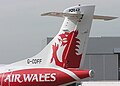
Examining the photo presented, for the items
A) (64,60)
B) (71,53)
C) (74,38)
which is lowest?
(64,60)

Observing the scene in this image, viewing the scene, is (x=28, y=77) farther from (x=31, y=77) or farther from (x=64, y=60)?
(x=64, y=60)

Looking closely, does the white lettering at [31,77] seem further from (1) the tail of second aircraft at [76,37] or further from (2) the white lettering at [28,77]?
(1) the tail of second aircraft at [76,37]

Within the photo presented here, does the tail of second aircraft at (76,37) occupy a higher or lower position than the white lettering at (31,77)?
higher

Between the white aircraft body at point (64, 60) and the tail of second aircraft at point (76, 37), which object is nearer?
the white aircraft body at point (64, 60)

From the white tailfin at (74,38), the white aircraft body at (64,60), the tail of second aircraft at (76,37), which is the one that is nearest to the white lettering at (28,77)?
the white aircraft body at (64,60)

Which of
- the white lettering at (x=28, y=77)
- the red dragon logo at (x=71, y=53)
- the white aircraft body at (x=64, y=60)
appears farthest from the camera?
the red dragon logo at (x=71, y=53)

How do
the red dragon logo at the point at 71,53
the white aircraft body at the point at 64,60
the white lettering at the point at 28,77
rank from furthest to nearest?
the red dragon logo at the point at 71,53 < the white lettering at the point at 28,77 < the white aircraft body at the point at 64,60

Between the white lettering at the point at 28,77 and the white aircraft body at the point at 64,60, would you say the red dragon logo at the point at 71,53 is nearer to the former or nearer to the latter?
the white aircraft body at the point at 64,60

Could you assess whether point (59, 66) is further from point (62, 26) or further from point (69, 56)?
point (62, 26)

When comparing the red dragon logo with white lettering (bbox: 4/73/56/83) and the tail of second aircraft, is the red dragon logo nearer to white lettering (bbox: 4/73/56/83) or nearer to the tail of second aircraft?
the tail of second aircraft

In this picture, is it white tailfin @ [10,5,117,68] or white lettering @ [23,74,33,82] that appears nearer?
white lettering @ [23,74,33,82]

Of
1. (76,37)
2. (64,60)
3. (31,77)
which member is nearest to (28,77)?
(31,77)

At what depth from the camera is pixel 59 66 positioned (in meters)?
21.5

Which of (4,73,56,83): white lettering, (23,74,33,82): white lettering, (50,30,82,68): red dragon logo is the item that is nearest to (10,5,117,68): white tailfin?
(50,30,82,68): red dragon logo
